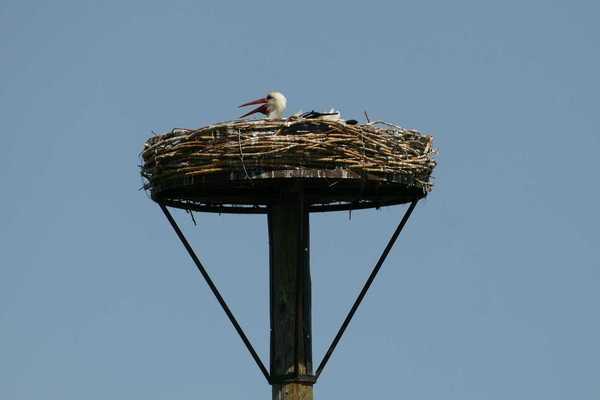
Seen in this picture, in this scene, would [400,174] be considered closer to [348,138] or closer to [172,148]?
[348,138]

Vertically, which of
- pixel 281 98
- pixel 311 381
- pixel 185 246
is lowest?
pixel 311 381

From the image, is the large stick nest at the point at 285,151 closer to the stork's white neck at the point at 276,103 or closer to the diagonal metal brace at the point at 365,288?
the diagonal metal brace at the point at 365,288

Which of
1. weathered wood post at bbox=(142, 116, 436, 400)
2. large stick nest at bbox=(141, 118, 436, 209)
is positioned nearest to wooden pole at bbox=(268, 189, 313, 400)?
weathered wood post at bbox=(142, 116, 436, 400)

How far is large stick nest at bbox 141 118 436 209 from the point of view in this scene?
40.6ft

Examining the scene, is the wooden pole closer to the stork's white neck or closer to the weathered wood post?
the weathered wood post

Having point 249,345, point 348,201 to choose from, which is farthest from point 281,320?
point 348,201

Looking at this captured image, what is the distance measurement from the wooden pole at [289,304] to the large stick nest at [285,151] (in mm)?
815

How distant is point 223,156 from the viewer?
12453 mm

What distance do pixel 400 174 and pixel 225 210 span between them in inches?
83.3

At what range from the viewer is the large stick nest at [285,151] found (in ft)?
40.6

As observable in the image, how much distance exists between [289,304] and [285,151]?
1.69 meters

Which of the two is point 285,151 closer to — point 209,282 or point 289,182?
point 289,182

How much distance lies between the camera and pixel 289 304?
13.4 meters

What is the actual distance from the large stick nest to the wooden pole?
81 cm
